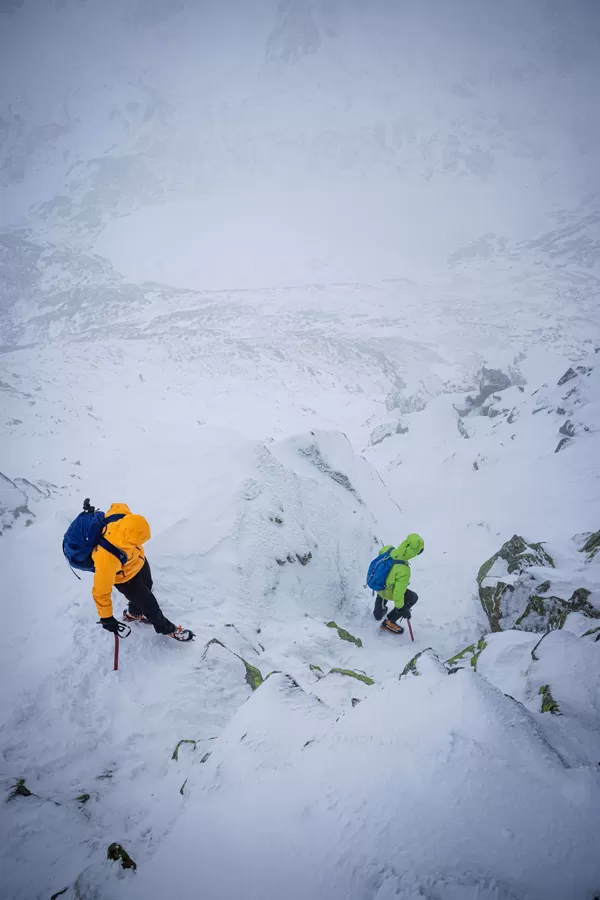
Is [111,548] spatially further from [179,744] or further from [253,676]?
[253,676]

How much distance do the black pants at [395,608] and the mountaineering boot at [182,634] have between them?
12.4 ft

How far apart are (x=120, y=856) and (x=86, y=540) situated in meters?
2.56

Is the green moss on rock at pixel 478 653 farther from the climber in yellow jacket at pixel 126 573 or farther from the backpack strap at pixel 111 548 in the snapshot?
the backpack strap at pixel 111 548

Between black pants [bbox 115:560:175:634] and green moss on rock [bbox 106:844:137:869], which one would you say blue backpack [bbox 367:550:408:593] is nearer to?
black pants [bbox 115:560:175:634]

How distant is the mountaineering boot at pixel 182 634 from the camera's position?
4805 millimetres

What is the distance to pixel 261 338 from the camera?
5259cm

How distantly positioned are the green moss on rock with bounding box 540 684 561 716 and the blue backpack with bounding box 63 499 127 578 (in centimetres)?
454

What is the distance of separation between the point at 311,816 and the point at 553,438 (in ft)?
55.7

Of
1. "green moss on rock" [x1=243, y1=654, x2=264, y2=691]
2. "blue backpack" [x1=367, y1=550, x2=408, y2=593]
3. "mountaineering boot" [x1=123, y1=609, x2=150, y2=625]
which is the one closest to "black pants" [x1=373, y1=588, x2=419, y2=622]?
"blue backpack" [x1=367, y1=550, x2=408, y2=593]

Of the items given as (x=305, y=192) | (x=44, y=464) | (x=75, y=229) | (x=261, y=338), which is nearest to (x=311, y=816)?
(x=44, y=464)

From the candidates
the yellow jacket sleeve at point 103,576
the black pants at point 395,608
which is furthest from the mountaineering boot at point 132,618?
the black pants at point 395,608

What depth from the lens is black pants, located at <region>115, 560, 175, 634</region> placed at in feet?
14.7

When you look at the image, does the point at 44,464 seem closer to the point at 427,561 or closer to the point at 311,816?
the point at 427,561

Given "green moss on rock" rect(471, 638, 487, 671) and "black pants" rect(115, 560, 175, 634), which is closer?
"black pants" rect(115, 560, 175, 634)
